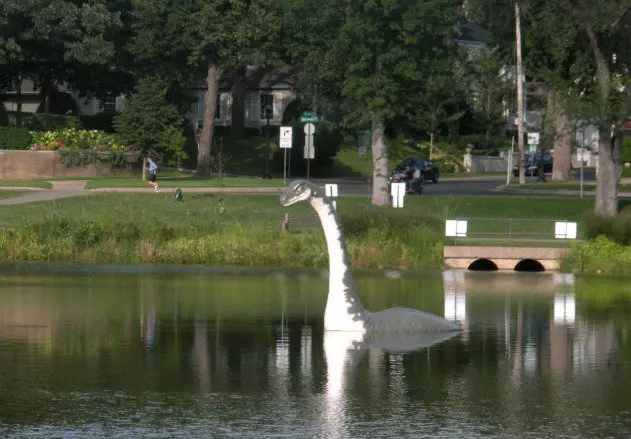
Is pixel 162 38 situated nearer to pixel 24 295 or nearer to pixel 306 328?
pixel 24 295

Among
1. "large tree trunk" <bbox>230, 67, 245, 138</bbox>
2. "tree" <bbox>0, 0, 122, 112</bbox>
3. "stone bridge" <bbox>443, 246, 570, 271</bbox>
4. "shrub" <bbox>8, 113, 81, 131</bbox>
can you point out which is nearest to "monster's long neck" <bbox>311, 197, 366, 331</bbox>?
"stone bridge" <bbox>443, 246, 570, 271</bbox>

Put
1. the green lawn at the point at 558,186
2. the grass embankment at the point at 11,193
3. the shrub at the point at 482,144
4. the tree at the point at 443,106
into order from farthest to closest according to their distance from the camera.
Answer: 1. the shrub at the point at 482,144
2. the tree at the point at 443,106
3. the green lawn at the point at 558,186
4. the grass embankment at the point at 11,193

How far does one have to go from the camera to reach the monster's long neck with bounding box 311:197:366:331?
19.8 m

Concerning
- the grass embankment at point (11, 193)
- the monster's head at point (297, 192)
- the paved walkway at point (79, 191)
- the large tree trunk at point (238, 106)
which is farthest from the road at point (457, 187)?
the monster's head at point (297, 192)

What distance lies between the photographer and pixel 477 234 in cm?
3944

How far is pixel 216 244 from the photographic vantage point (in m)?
35.4

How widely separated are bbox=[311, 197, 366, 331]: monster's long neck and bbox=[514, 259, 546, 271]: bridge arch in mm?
15491

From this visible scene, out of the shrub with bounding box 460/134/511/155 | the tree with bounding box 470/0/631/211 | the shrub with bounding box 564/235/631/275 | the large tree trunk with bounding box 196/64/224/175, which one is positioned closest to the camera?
the shrub with bounding box 564/235/631/275

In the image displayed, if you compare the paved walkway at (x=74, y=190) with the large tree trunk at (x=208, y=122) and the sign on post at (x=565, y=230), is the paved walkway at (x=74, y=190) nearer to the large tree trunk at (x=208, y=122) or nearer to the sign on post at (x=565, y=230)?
the large tree trunk at (x=208, y=122)

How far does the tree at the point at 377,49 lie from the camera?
4925 centimetres

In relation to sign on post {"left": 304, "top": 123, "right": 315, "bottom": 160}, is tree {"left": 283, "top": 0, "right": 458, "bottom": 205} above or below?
above

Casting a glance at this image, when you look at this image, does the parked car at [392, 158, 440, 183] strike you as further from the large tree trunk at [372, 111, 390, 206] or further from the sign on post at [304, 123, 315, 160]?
the large tree trunk at [372, 111, 390, 206]

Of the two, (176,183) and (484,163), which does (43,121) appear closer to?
(176,183)

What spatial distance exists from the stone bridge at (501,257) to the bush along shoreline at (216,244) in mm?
485
